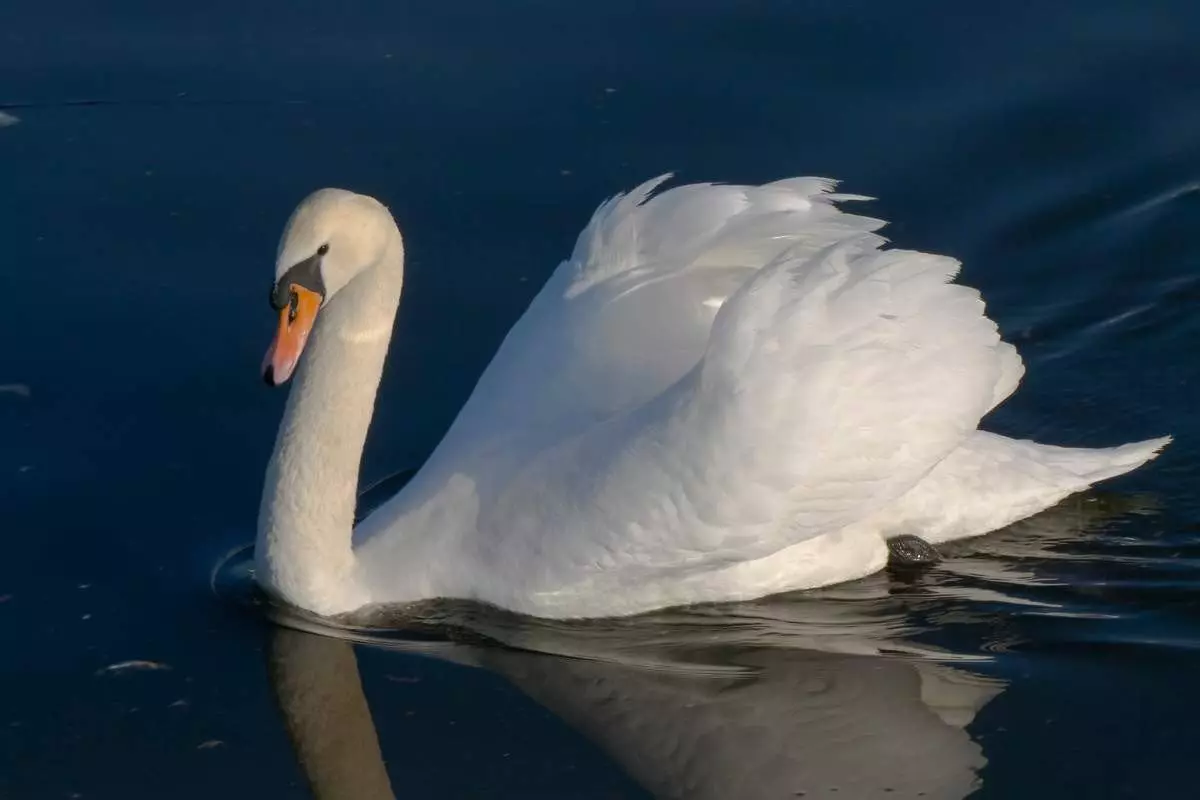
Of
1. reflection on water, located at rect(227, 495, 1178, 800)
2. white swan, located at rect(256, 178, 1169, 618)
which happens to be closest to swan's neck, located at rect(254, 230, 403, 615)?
white swan, located at rect(256, 178, 1169, 618)

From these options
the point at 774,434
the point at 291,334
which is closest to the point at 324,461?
the point at 291,334

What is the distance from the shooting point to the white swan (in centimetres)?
680

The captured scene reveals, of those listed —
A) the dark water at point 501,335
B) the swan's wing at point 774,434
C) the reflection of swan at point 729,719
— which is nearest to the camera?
the reflection of swan at point 729,719

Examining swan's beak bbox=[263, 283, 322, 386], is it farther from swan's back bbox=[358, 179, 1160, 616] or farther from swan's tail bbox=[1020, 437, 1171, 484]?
swan's tail bbox=[1020, 437, 1171, 484]

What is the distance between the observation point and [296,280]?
22.1ft

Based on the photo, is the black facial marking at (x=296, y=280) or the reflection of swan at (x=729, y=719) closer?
the reflection of swan at (x=729, y=719)

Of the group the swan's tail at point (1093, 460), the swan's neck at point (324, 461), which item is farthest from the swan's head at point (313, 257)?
the swan's tail at point (1093, 460)

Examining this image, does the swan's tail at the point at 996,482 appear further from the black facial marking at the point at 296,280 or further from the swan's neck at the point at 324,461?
the black facial marking at the point at 296,280

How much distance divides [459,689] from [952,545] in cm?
214

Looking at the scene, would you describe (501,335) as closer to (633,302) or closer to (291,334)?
(633,302)

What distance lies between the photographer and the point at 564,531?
6961 mm

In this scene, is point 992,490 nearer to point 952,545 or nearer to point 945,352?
point 952,545

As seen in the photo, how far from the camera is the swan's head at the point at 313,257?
666 centimetres

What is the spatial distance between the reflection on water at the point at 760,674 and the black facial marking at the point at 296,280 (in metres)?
1.20
